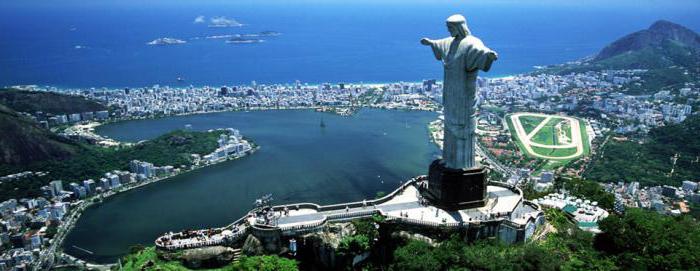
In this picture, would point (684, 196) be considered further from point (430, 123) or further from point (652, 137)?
point (430, 123)

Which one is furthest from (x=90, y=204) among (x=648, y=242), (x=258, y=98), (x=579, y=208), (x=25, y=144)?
(x=258, y=98)

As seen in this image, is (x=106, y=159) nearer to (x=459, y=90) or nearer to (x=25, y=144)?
(x=25, y=144)

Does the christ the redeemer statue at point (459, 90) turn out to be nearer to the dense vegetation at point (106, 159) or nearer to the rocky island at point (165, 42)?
the dense vegetation at point (106, 159)

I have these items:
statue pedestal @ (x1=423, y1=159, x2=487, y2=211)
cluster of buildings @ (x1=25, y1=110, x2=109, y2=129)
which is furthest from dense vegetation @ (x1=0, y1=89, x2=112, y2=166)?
statue pedestal @ (x1=423, y1=159, x2=487, y2=211)

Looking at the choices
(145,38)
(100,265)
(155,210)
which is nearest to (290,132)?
(155,210)

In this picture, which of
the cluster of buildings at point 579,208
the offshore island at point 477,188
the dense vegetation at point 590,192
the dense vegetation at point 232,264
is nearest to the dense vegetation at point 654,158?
the offshore island at point 477,188
